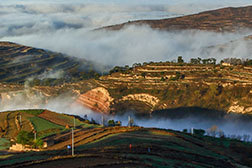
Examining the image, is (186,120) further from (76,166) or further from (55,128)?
(76,166)

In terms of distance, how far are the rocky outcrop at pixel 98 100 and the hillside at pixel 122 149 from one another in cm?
6173

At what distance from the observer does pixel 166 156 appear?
67.7 m

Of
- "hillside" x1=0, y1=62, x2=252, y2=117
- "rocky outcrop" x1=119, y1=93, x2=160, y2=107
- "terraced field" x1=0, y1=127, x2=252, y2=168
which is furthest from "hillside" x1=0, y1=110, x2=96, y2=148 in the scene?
"rocky outcrop" x1=119, y1=93, x2=160, y2=107

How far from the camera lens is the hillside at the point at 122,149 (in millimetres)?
60031

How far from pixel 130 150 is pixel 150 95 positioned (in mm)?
112827

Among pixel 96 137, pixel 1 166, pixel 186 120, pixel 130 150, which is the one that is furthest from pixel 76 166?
pixel 186 120

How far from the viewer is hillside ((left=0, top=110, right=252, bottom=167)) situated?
6003 cm

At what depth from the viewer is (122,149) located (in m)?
70.6

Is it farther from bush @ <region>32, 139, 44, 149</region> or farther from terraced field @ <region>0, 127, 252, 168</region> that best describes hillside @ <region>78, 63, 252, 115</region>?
bush @ <region>32, 139, 44, 149</region>

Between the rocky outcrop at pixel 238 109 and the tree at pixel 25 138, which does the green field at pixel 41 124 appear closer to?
the tree at pixel 25 138

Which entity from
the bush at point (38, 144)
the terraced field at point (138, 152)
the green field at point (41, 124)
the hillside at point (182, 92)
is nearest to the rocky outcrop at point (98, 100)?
the hillside at point (182, 92)

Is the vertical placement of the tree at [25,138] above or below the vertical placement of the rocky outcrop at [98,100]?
below

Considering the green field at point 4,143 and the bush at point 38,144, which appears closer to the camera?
the bush at point 38,144

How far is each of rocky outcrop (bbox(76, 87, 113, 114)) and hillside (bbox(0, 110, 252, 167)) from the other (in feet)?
203
